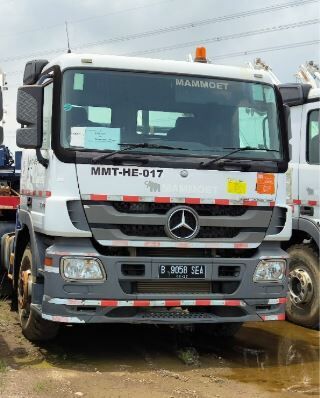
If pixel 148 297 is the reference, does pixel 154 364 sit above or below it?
below

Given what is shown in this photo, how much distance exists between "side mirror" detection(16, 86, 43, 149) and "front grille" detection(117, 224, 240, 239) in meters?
1.12

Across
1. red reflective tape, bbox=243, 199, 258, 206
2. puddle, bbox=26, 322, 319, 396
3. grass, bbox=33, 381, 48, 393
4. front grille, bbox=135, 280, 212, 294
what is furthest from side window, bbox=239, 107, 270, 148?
grass, bbox=33, 381, 48, 393

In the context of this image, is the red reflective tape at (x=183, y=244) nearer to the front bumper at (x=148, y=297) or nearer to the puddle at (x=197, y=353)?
the front bumper at (x=148, y=297)

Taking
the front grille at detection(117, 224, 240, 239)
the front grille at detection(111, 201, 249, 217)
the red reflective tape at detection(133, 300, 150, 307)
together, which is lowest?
the red reflective tape at detection(133, 300, 150, 307)

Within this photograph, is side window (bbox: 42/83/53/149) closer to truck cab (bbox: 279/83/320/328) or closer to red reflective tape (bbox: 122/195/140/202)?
red reflective tape (bbox: 122/195/140/202)

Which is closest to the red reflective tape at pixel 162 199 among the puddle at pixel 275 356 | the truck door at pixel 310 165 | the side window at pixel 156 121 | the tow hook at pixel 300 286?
the side window at pixel 156 121

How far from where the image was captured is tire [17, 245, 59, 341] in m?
5.89

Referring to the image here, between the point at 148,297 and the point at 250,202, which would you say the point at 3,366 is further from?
the point at 250,202

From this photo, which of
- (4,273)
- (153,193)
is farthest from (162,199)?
(4,273)

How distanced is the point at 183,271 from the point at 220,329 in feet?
5.30

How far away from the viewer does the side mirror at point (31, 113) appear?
5.62m

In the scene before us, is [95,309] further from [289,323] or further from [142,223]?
[289,323]

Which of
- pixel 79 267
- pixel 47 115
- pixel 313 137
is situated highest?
pixel 47 115

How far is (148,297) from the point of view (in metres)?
5.41
